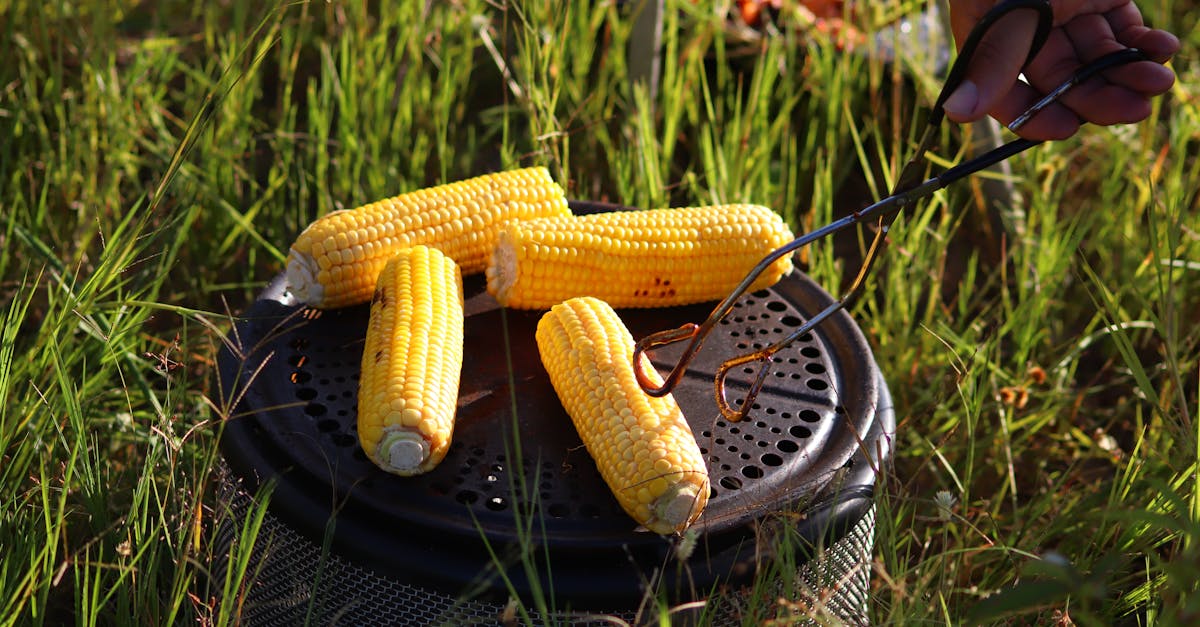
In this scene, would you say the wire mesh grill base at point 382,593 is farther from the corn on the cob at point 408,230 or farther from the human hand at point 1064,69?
the human hand at point 1064,69

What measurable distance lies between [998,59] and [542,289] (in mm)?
847

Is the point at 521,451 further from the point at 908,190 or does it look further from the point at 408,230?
the point at 908,190

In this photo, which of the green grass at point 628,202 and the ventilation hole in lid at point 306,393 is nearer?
the ventilation hole in lid at point 306,393

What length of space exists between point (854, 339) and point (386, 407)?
889 mm

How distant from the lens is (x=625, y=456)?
1644 millimetres

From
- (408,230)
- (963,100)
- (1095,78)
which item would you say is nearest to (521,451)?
(408,230)

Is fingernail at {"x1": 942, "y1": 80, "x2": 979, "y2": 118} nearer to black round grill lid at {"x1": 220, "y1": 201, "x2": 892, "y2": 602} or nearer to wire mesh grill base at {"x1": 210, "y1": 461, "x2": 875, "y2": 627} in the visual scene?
black round grill lid at {"x1": 220, "y1": 201, "x2": 892, "y2": 602}

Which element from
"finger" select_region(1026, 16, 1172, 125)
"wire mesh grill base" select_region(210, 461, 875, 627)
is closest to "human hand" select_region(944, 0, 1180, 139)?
"finger" select_region(1026, 16, 1172, 125)

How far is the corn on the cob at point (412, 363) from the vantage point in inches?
65.4

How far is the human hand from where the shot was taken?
5.37 ft

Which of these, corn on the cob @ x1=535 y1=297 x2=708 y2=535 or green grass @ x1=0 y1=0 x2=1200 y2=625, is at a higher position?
corn on the cob @ x1=535 y1=297 x2=708 y2=535

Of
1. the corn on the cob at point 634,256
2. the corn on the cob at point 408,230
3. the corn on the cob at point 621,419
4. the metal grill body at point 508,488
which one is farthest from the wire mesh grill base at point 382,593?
the corn on the cob at point 634,256

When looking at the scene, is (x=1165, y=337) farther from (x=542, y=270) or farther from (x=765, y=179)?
(x=765, y=179)

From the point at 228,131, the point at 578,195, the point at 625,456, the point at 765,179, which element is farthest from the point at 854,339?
the point at 228,131
